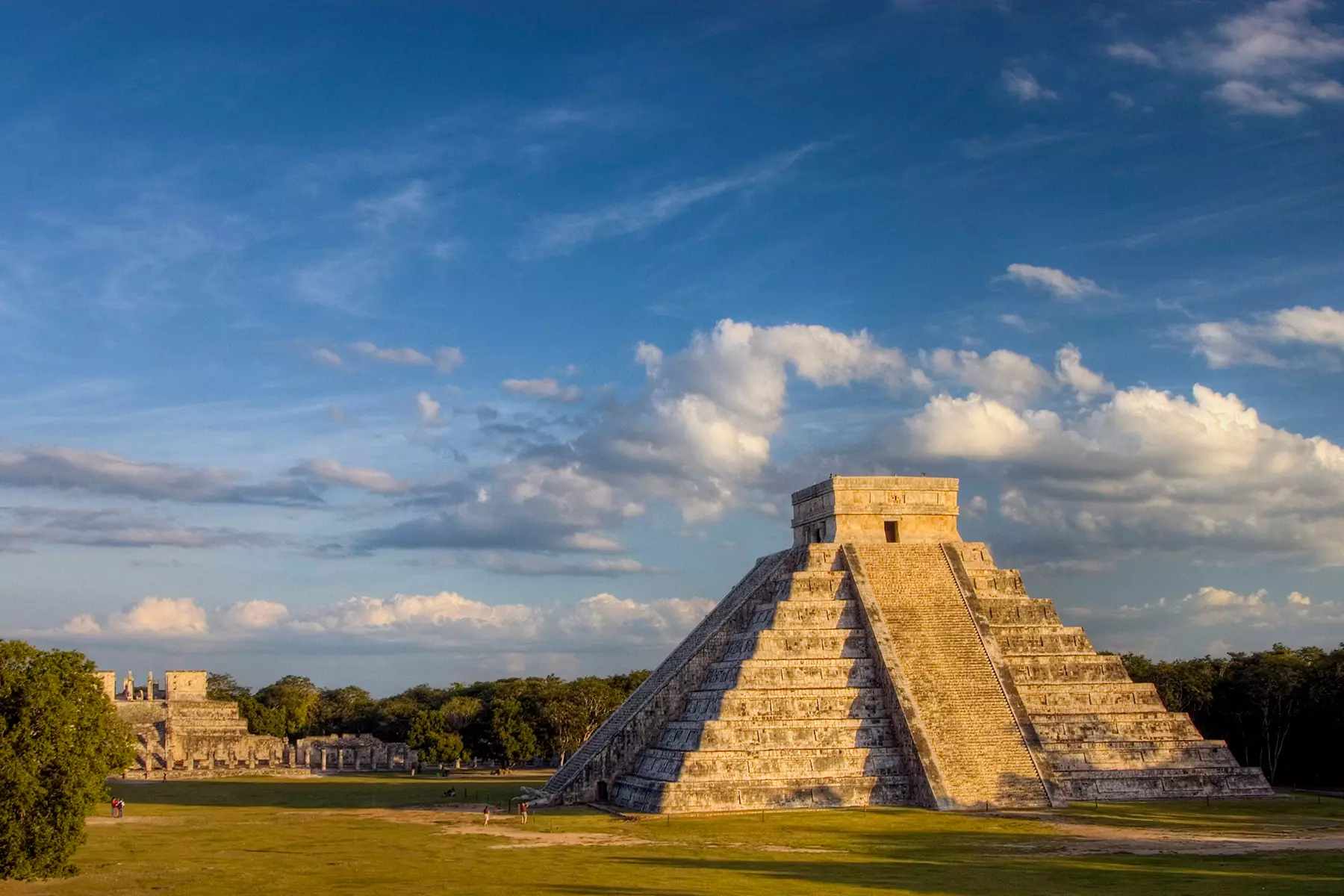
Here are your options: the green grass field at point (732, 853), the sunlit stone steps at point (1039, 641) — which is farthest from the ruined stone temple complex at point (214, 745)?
the sunlit stone steps at point (1039, 641)

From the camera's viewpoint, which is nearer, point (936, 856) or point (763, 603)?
point (936, 856)

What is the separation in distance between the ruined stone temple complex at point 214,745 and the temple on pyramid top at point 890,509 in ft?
128

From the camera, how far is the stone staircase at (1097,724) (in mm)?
40594

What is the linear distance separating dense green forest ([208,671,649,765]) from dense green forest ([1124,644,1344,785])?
34.7 m

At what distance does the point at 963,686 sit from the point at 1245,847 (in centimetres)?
1138

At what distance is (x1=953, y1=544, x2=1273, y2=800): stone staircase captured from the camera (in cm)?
4059

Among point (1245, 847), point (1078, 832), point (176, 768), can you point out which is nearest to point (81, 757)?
point (1078, 832)

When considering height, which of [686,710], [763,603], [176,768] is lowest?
[176,768]

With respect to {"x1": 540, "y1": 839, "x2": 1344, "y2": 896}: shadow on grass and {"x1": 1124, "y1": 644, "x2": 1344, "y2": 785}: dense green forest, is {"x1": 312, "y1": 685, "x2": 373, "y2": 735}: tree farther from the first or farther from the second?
{"x1": 540, "y1": 839, "x2": 1344, "y2": 896}: shadow on grass

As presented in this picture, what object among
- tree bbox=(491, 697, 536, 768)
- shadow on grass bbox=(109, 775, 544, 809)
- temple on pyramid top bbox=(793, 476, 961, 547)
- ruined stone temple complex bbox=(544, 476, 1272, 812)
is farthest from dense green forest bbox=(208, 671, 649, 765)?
temple on pyramid top bbox=(793, 476, 961, 547)

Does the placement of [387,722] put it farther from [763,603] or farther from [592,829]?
[592,829]

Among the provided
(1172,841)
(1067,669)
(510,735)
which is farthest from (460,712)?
(1172,841)

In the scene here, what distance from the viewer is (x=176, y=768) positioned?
75.0 m

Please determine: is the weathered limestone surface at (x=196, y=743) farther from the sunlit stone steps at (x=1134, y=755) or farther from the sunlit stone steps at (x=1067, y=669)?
the sunlit stone steps at (x=1134, y=755)
